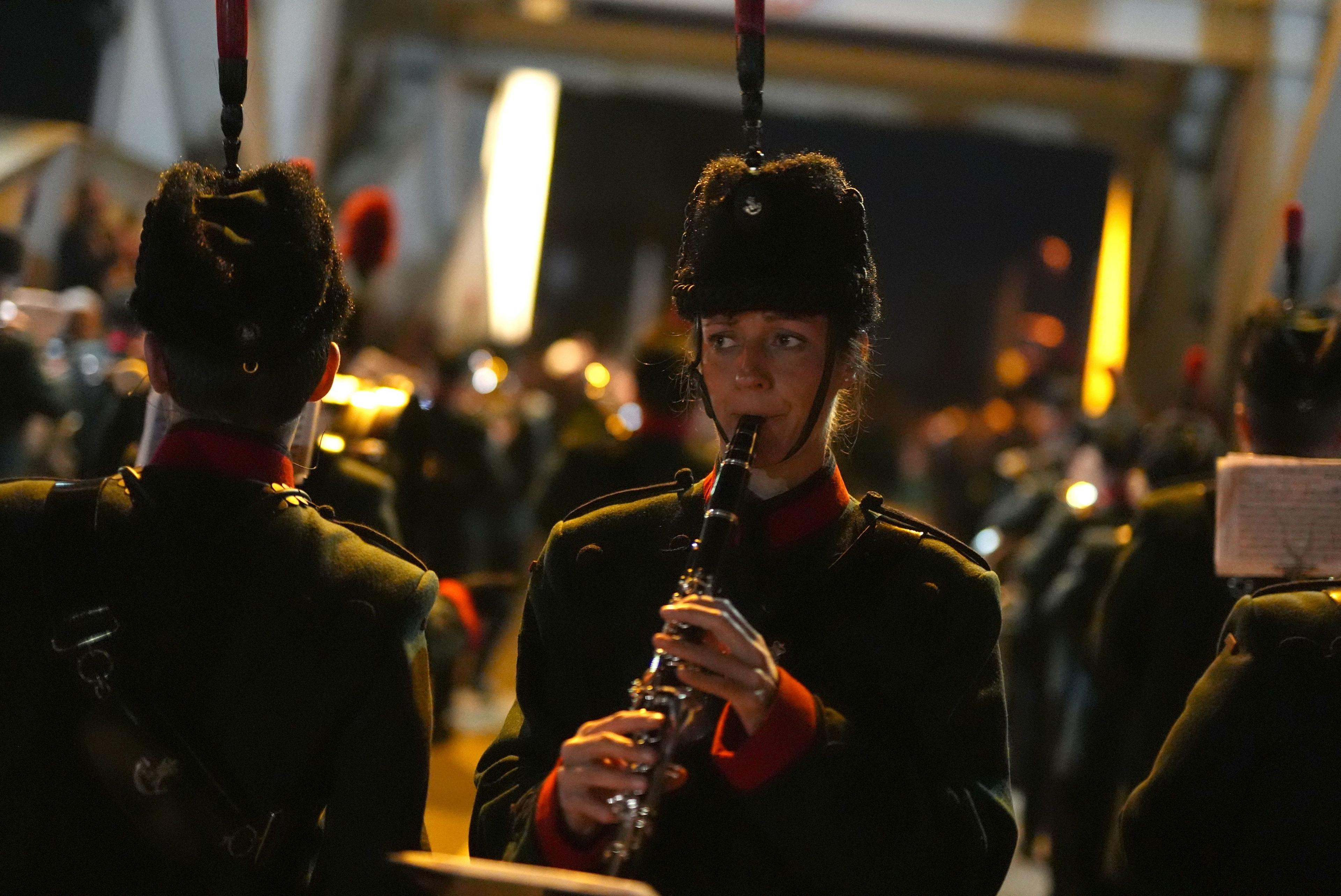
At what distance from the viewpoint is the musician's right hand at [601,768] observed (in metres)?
1.76

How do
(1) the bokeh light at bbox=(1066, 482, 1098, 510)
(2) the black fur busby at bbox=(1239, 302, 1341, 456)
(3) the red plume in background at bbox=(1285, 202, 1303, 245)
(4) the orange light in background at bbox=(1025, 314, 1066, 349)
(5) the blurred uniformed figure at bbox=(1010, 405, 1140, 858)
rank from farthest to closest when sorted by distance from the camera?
(4) the orange light in background at bbox=(1025, 314, 1066, 349), (1) the bokeh light at bbox=(1066, 482, 1098, 510), (5) the blurred uniformed figure at bbox=(1010, 405, 1140, 858), (3) the red plume in background at bbox=(1285, 202, 1303, 245), (2) the black fur busby at bbox=(1239, 302, 1341, 456)

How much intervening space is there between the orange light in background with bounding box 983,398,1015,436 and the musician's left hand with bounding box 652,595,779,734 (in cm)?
1226

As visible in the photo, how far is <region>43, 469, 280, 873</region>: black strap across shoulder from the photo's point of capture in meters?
1.91

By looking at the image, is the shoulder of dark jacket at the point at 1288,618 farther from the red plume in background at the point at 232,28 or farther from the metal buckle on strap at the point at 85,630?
the red plume in background at the point at 232,28

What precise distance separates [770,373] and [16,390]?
14.3 ft

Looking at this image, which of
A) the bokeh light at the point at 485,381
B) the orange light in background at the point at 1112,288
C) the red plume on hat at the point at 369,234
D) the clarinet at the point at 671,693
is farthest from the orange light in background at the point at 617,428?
the orange light in background at the point at 1112,288

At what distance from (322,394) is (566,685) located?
2.00 feet

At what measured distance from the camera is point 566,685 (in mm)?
2137

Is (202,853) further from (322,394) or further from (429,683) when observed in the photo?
(322,394)

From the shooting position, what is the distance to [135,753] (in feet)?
6.27

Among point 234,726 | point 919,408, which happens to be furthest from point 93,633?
point 919,408

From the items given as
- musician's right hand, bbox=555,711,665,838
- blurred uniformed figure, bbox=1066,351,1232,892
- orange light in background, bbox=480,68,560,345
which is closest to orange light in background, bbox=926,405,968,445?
orange light in background, bbox=480,68,560,345

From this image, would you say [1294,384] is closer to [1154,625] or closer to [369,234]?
[1154,625]

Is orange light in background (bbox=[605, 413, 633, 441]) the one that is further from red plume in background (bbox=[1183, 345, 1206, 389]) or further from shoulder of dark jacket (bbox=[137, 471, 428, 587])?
shoulder of dark jacket (bbox=[137, 471, 428, 587])
